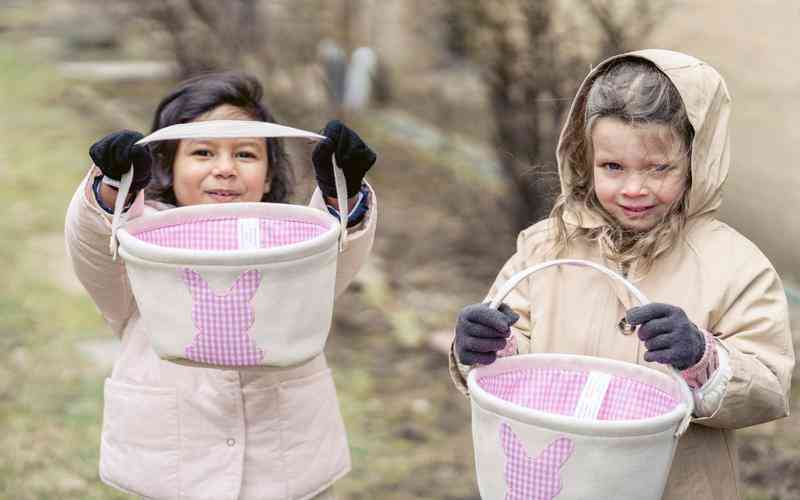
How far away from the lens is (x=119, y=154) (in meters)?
2.11

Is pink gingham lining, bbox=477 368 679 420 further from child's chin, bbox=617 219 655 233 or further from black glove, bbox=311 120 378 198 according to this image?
black glove, bbox=311 120 378 198

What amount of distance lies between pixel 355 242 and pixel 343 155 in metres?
0.27

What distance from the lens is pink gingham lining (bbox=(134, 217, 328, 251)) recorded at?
2316 millimetres

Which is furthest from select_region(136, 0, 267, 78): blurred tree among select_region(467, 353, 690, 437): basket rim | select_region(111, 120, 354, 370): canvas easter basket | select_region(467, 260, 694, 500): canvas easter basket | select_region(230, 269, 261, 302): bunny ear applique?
select_region(467, 260, 694, 500): canvas easter basket

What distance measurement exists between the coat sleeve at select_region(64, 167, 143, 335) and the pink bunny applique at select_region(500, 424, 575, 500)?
36.0 inches

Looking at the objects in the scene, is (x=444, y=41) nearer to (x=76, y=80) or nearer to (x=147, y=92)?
(x=147, y=92)

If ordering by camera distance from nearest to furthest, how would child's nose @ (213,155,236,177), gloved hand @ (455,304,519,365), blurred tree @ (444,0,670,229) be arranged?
gloved hand @ (455,304,519,365)
child's nose @ (213,155,236,177)
blurred tree @ (444,0,670,229)

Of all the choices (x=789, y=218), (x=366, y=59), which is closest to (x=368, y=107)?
(x=366, y=59)

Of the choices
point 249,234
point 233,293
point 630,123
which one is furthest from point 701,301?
point 249,234

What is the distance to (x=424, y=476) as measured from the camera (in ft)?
13.0

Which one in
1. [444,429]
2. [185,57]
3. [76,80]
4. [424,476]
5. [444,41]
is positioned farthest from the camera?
[76,80]

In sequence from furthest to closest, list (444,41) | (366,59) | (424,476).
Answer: (366,59), (444,41), (424,476)

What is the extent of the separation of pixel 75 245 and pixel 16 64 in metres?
9.82

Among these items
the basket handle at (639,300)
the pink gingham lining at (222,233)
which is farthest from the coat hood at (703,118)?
the pink gingham lining at (222,233)
